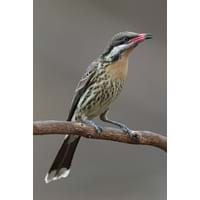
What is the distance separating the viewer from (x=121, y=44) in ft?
6.39

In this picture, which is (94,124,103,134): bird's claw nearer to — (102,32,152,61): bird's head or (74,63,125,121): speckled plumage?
(74,63,125,121): speckled plumage

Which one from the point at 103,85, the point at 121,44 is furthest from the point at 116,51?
the point at 103,85

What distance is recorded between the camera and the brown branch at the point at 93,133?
72.5 inches

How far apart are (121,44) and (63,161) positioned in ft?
1.64

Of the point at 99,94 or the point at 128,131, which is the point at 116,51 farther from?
the point at 128,131

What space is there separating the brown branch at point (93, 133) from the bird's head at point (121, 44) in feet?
0.93

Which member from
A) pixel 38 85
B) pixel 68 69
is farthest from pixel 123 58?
pixel 38 85

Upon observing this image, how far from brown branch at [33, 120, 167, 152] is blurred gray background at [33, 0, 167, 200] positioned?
0.07 ft

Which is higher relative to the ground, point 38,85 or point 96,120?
point 38,85

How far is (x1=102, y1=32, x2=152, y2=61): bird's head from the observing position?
1932 mm
